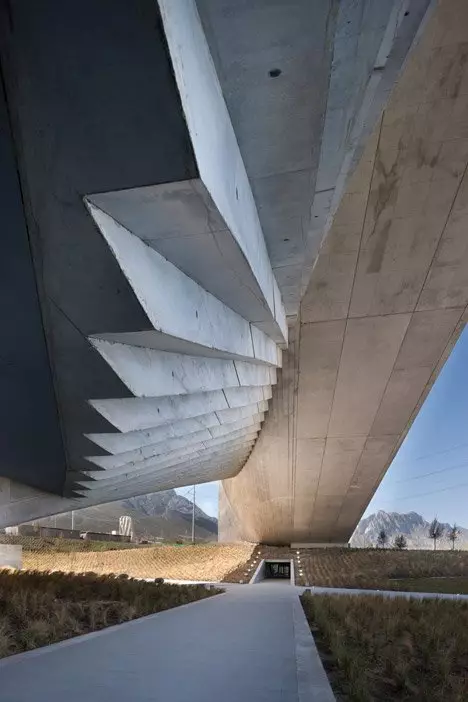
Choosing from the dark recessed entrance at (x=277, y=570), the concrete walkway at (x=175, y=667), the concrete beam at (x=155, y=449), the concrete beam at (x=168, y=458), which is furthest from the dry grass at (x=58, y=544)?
the concrete walkway at (x=175, y=667)

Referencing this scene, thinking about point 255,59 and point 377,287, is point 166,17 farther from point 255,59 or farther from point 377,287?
point 377,287

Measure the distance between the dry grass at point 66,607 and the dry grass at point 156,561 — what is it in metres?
10.4

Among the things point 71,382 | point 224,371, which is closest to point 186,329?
point 71,382

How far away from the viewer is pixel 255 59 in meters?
3.08

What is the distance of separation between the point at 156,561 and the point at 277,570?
22.4ft

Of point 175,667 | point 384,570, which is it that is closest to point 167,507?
point 384,570

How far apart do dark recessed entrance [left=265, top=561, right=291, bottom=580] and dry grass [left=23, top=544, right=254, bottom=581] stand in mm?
1398

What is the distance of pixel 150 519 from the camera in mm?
104062

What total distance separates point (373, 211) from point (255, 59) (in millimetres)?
→ 6521

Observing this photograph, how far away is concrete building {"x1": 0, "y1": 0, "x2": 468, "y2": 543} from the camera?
2.57 m

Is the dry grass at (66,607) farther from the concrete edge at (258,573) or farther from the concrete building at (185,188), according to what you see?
the concrete edge at (258,573)

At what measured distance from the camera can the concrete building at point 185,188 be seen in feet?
8.43

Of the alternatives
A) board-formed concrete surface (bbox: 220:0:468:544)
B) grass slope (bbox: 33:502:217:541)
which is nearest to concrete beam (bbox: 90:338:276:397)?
board-formed concrete surface (bbox: 220:0:468:544)

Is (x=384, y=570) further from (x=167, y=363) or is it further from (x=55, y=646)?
(x=167, y=363)
